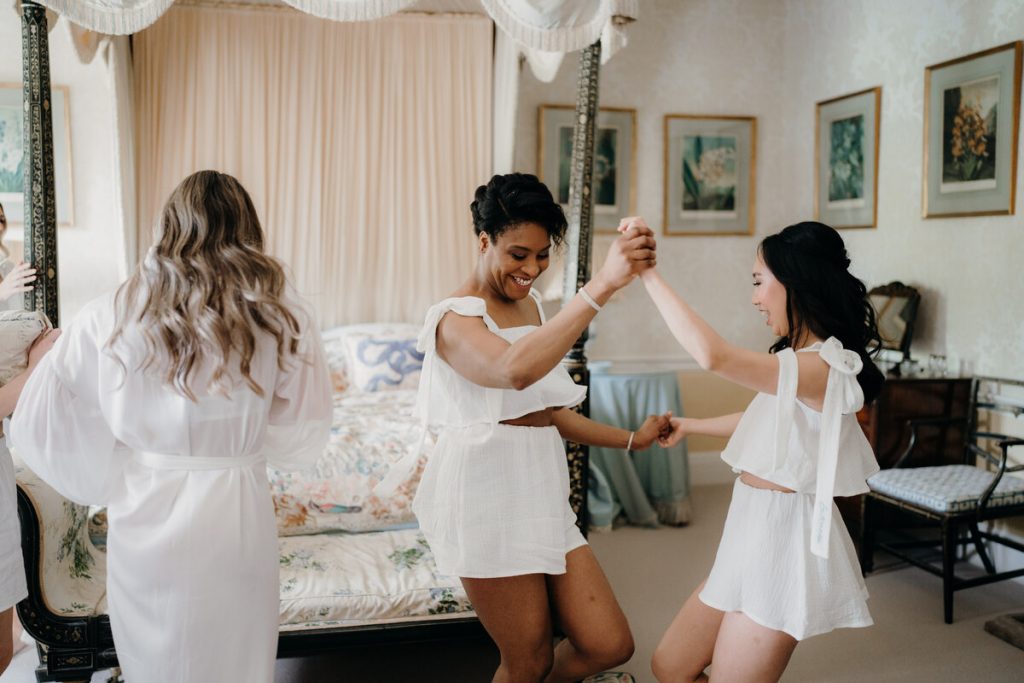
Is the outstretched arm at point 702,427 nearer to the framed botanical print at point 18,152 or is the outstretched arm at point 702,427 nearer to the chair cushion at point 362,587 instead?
the chair cushion at point 362,587

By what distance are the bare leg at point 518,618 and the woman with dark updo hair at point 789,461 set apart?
1.16 feet

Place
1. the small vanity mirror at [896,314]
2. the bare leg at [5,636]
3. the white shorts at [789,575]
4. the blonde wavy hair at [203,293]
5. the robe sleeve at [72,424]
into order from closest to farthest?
the blonde wavy hair at [203,293], the robe sleeve at [72,424], the white shorts at [789,575], the bare leg at [5,636], the small vanity mirror at [896,314]

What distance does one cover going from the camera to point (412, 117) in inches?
204

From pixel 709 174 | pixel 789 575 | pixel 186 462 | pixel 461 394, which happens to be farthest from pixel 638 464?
pixel 186 462

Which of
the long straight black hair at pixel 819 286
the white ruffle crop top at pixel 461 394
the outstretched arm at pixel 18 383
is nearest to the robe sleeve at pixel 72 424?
the outstretched arm at pixel 18 383

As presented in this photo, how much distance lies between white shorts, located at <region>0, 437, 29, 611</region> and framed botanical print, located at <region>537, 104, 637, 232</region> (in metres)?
3.82

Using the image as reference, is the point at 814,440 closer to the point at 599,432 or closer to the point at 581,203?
the point at 599,432

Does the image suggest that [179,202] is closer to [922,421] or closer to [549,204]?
[549,204]

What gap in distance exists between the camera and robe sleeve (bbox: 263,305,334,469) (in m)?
1.87

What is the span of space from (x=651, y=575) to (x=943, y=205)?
2.44m

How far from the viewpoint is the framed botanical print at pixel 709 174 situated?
18.9 feet

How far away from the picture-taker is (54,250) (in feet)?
9.23

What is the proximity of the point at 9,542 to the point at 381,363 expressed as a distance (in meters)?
2.76

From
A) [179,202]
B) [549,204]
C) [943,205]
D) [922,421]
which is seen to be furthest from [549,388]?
[943,205]
